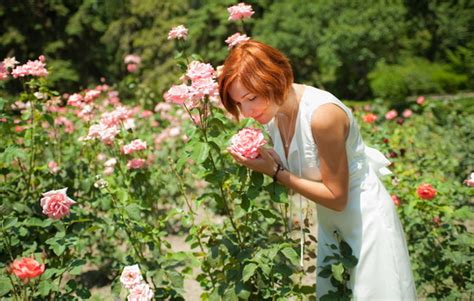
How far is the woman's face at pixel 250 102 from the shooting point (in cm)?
127

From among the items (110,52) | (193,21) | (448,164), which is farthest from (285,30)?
(448,164)

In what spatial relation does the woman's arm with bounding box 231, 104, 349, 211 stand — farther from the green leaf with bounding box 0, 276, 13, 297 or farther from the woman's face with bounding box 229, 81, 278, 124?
the green leaf with bounding box 0, 276, 13, 297

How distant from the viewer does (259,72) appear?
123 centimetres

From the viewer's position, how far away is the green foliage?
11820mm

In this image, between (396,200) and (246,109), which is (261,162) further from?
(396,200)

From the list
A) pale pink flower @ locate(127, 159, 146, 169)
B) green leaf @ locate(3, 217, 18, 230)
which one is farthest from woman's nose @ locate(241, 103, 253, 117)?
pale pink flower @ locate(127, 159, 146, 169)

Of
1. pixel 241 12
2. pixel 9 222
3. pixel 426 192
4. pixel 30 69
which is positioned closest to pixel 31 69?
pixel 30 69

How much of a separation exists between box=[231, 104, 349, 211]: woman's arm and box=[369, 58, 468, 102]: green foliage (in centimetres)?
1104

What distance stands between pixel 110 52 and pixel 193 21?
4.35 m

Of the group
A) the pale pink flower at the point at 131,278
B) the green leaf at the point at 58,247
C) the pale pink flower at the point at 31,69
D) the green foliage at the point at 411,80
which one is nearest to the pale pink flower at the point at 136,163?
the pale pink flower at the point at 31,69

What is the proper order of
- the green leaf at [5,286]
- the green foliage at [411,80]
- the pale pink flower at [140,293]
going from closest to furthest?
the pale pink flower at [140,293] → the green leaf at [5,286] → the green foliage at [411,80]

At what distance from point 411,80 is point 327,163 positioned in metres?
14.4

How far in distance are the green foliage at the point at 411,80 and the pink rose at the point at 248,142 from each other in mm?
11140

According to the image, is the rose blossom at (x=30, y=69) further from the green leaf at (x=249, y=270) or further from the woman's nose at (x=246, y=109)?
the green leaf at (x=249, y=270)
